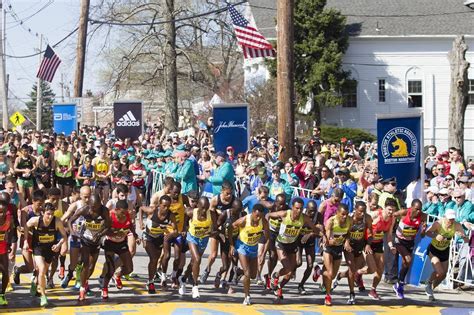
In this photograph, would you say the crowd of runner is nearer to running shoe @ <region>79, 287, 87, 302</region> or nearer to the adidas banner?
running shoe @ <region>79, 287, 87, 302</region>

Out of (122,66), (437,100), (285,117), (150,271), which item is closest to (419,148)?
(285,117)

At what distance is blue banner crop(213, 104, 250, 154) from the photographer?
19766 millimetres

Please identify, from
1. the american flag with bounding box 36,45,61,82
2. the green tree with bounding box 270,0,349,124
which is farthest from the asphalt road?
the green tree with bounding box 270,0,349,124

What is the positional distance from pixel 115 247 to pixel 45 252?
1076mm

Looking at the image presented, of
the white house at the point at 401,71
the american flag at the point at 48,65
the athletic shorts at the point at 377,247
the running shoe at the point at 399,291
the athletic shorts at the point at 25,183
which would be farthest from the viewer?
the white house at the point at 401,71

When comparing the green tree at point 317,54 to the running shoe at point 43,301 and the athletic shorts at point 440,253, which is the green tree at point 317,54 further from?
the running shoe at point 43,301

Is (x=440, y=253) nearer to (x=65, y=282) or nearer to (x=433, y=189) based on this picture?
(x=433, y=189)

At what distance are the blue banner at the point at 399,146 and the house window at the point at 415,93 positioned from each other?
30.7 metres

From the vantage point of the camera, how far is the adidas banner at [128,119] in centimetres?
2328

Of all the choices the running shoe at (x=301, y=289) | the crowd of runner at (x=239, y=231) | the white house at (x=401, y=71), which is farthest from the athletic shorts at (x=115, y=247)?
the white house at (x=401, y=71)

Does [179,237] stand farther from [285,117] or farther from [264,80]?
[264,80]

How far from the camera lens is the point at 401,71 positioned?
155 ft

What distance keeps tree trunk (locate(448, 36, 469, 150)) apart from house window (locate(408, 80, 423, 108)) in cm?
2025

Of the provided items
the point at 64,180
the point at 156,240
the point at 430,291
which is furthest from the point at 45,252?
the point at 64,180
